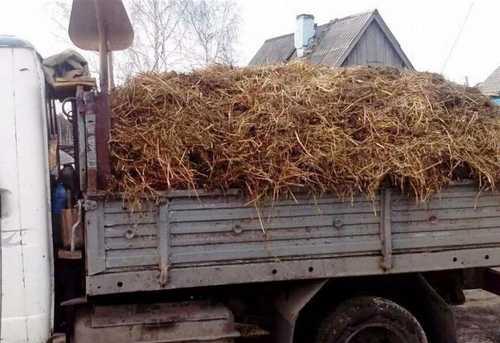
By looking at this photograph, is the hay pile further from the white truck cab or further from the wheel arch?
the wheel arch

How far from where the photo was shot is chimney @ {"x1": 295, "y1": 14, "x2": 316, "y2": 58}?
21.5m

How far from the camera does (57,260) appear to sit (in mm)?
3680

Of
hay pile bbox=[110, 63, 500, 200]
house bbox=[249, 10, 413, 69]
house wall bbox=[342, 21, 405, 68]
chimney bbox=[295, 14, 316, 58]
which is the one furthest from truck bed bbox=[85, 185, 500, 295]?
chimney bbox=[295, 14, 316, 58]

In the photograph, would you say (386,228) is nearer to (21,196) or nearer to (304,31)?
(21,196)

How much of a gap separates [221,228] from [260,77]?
49.9 inches

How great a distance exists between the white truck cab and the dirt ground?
12.8 feet

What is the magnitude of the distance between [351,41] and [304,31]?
2.03 metres

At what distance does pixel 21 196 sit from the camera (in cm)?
338

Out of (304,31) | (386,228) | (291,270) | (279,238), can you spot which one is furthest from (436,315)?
(304,31)

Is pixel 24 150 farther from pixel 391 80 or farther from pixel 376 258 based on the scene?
pixel 391 80

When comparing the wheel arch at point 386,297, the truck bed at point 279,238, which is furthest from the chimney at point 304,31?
the truck bed at point 279,238

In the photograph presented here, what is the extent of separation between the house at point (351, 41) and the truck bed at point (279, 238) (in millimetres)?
16650

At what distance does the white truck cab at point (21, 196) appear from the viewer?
3373mm

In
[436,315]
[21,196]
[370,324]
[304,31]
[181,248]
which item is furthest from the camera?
[304,31]
